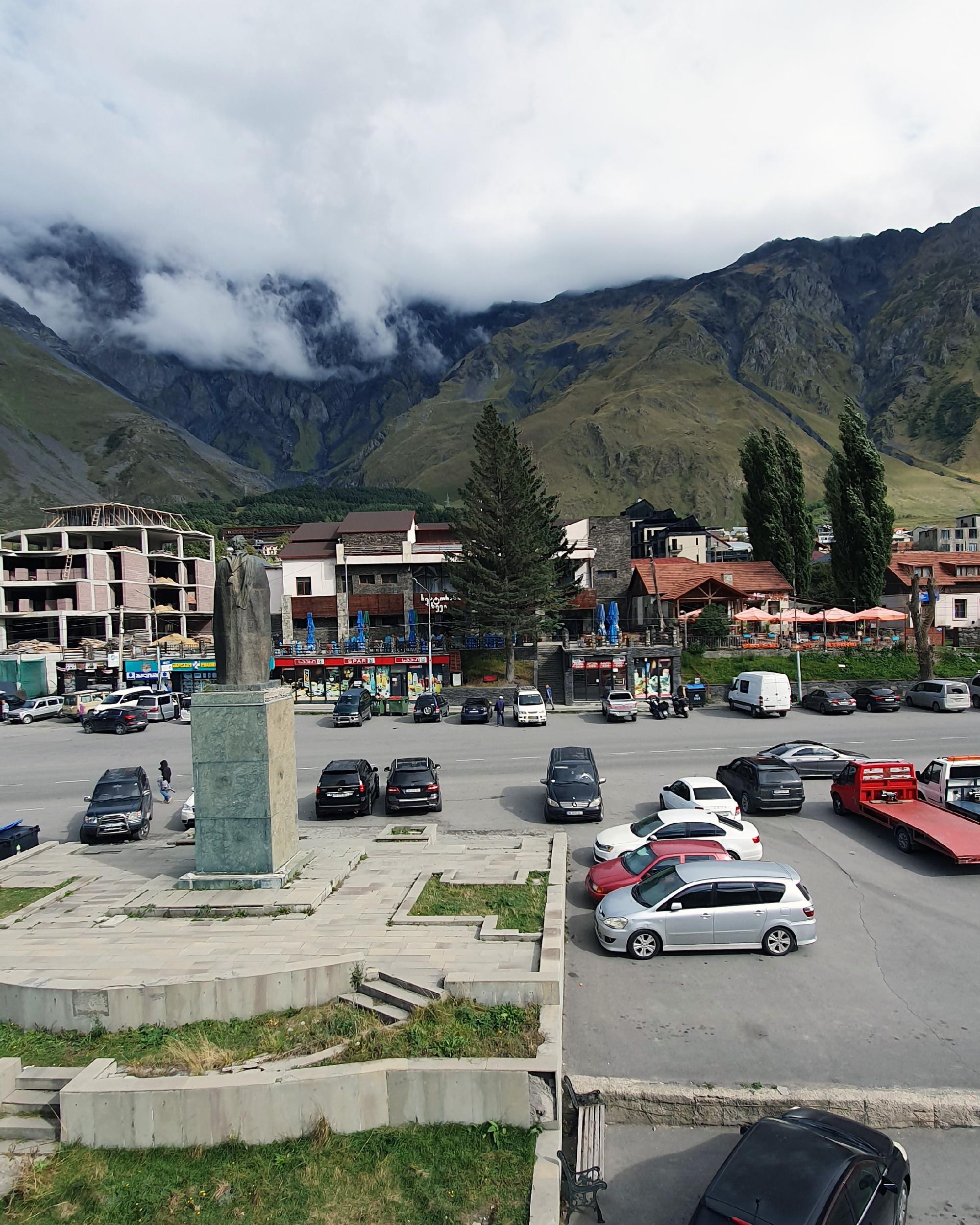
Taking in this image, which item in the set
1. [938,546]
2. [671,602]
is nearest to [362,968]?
[671,602]

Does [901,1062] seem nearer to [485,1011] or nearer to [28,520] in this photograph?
[485,1011]

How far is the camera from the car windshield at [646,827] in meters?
15.2

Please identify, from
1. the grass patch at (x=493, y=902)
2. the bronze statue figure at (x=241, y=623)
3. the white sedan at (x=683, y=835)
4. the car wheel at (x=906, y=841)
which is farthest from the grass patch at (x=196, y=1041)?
the car wheel at (x=906, y=841)

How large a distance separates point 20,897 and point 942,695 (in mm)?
36586

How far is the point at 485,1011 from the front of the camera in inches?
335

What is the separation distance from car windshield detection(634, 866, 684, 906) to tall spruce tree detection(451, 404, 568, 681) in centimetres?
3165

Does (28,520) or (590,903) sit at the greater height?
(28,520)

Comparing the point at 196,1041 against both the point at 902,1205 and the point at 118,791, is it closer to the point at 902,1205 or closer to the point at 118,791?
the point at 902,1205

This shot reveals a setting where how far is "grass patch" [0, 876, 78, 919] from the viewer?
12102mm

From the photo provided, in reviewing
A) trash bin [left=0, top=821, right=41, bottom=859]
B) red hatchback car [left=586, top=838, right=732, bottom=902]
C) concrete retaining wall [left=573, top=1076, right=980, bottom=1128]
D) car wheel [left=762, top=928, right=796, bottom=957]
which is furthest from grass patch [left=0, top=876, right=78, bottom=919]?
car wheel [left=762, top=928, right=796, bottom=957]

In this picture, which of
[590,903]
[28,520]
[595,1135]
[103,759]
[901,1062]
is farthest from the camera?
[28,520]

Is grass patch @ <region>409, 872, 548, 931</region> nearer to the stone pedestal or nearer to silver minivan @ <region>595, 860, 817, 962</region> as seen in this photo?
silver minivan @ <region>595, 860, 817, 962</region>

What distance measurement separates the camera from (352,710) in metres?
35.2

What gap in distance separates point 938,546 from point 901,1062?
357 feet
